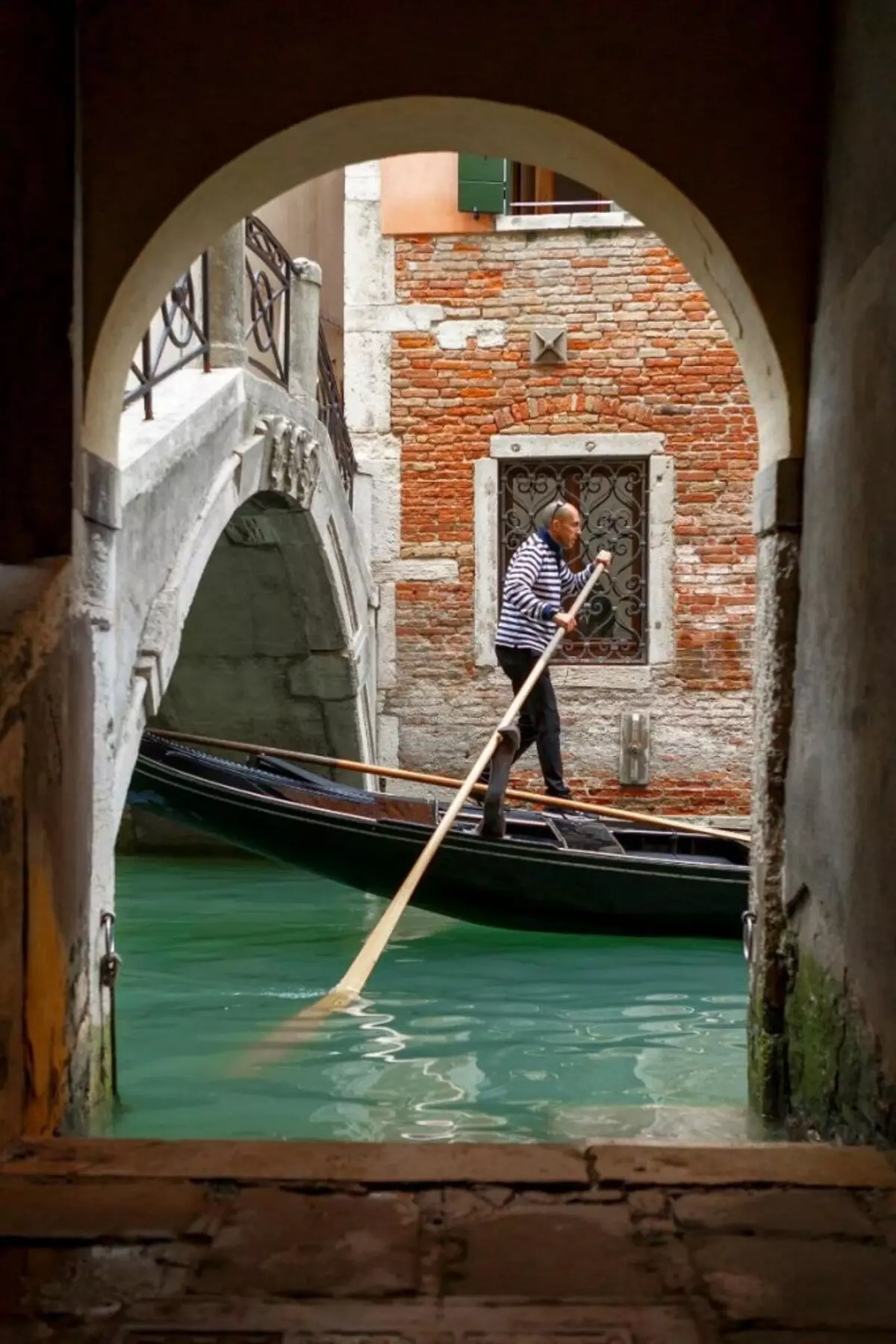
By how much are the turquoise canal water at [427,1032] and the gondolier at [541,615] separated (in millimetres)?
984

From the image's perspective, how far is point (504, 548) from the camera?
7.82 m

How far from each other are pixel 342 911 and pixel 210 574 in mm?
1655

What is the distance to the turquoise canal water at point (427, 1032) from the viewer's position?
3.21 metres

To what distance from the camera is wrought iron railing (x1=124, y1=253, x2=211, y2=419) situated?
4.07 metres

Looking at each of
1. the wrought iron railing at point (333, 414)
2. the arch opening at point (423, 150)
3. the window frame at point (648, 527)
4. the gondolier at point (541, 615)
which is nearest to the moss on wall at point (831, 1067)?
the arch opening at point (423, 150)

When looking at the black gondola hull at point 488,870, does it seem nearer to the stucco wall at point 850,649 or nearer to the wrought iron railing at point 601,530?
the wrought iron railing at point 601,530

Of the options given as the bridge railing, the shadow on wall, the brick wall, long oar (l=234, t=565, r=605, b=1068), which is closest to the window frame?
the brick wall

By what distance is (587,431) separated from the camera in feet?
25.4

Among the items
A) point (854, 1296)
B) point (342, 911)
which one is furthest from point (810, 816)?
point (342, 911)

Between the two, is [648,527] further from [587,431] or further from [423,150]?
[423,150]

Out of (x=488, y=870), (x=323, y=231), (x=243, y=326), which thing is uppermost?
(x=323, y=231)

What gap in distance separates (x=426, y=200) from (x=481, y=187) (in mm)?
305

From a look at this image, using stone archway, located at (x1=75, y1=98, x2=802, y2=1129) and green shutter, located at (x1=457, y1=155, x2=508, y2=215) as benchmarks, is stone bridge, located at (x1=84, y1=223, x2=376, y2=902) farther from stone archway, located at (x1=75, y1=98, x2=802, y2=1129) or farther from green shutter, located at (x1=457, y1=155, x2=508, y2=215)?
green shutter, located at (x1=457, y1=155, x2=508, y2=215)

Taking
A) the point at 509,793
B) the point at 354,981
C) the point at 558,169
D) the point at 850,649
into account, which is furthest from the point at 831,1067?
the point at 509,793
